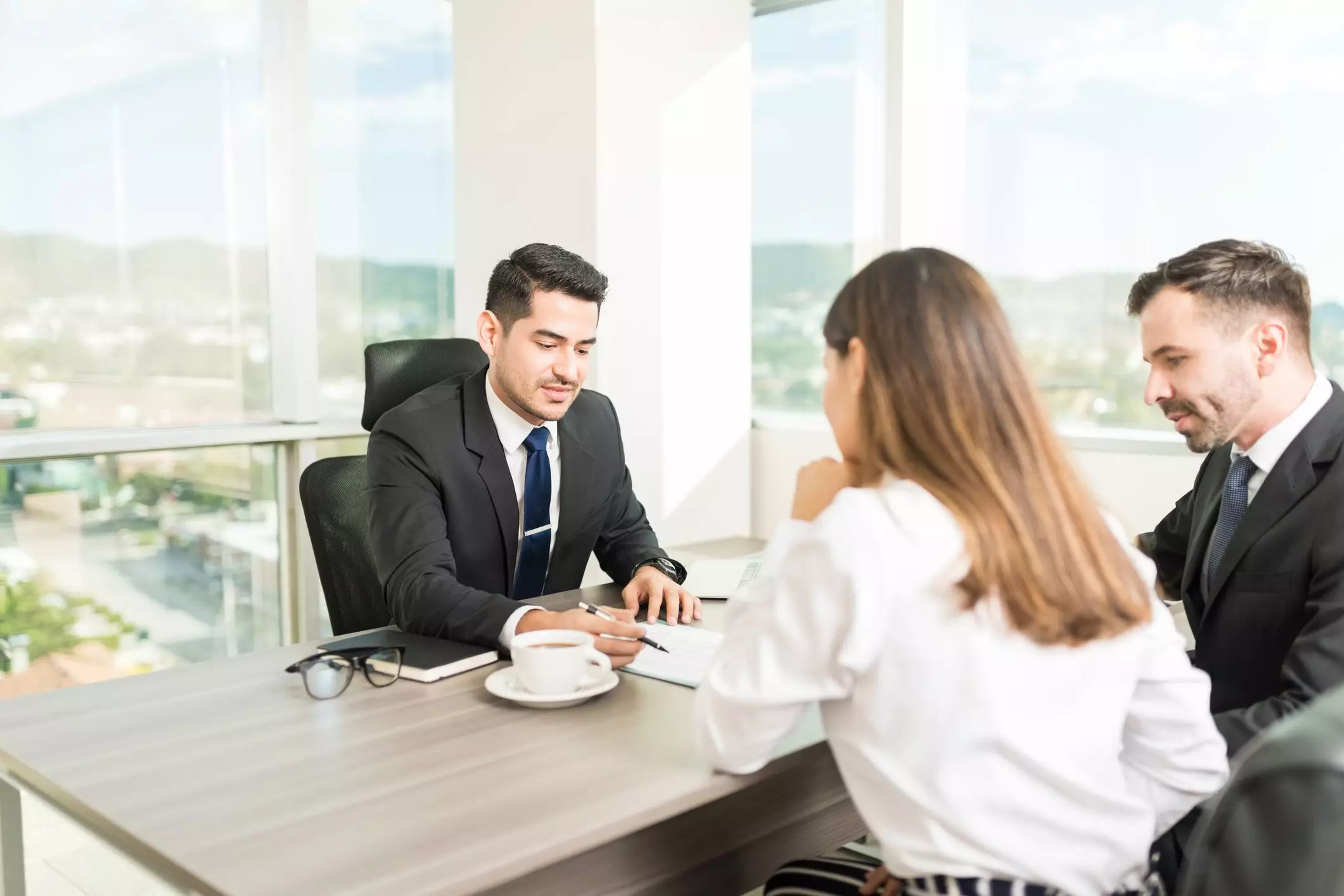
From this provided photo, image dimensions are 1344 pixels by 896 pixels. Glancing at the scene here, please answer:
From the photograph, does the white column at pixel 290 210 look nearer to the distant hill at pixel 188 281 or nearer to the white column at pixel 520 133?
the distant hill at pixel 188 281

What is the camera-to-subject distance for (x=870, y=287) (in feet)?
4.17

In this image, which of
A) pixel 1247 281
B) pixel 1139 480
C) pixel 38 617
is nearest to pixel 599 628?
pixel 1247 281

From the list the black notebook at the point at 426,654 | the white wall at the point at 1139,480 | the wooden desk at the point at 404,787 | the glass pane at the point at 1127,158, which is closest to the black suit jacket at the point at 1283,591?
the wooden desk at the point at 404,787

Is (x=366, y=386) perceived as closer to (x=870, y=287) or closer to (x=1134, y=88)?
(x=870, y=287)

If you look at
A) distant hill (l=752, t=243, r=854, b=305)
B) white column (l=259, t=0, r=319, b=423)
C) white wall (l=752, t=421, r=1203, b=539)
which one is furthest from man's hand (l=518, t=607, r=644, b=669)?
distant hill (l=752, t=243, r=854, b=305)

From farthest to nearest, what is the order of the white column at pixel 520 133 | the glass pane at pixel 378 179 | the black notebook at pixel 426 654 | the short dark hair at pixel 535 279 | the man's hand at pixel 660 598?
the glass pane at pixel 378 179 < the white column at pixel 520 133 < the short dark hair at pixel 535 279 < the man's hand at pixel 660 598 < the black notebook at pixel 426 654

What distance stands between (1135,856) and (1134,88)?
112 inches

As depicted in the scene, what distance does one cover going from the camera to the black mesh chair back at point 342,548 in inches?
96.6

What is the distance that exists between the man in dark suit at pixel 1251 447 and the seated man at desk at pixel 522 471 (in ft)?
2.72

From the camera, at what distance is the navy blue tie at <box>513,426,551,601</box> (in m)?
2.36

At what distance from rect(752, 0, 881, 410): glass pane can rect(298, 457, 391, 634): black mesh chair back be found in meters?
2.21

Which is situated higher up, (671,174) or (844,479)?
(671,174)

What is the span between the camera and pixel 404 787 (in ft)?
4.12

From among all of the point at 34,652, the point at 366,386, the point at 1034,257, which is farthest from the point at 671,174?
the point at 34,652
